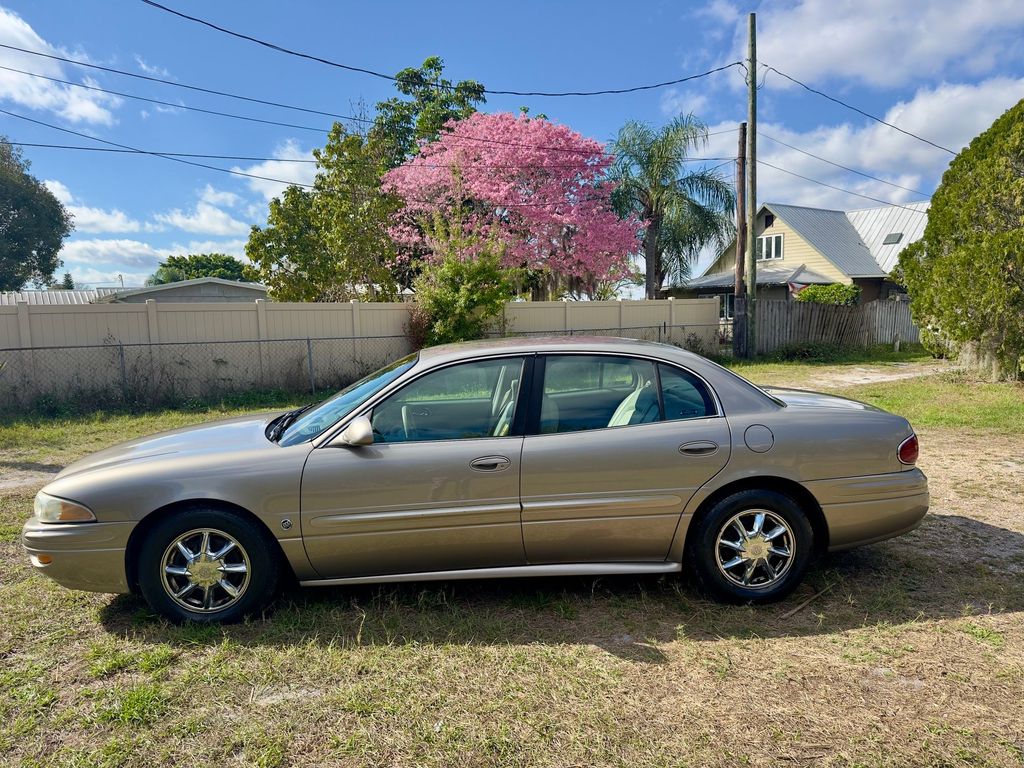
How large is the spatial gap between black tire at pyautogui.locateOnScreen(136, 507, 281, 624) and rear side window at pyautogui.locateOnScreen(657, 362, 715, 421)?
2305 mm

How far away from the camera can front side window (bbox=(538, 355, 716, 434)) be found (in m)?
3.72

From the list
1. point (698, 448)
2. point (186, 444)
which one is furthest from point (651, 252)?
point (186, 444)

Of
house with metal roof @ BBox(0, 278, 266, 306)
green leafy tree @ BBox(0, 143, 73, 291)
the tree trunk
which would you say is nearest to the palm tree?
the tree trunk

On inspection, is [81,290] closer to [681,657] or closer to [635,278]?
[635,278]

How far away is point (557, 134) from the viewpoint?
72.7ft

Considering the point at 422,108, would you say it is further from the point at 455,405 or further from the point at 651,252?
the point at 455,405

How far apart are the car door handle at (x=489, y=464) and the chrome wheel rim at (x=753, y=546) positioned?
1.25m

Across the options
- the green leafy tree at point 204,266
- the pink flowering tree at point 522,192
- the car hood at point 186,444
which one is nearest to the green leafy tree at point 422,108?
the pink flowering tree at point 522,192

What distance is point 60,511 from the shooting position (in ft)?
11.3

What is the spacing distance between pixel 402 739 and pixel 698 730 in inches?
46.1

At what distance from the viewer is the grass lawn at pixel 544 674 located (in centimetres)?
255

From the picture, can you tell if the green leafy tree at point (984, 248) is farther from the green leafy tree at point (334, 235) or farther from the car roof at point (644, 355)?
the green leafy tree at point (334, 235)

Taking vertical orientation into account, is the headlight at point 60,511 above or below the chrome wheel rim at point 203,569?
above

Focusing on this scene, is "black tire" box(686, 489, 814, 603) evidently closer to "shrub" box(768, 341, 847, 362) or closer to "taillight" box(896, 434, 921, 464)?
"taillight" box(896, 434, 921, 464)
